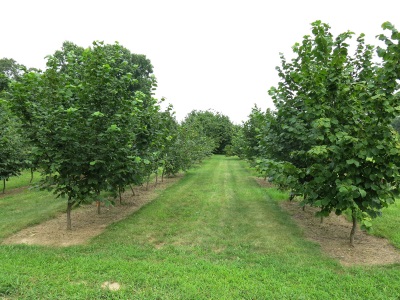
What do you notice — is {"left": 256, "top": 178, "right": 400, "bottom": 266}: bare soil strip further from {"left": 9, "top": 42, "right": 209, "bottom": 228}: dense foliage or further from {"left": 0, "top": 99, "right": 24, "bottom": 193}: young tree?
{"left": 0, "top": 99, "right": 24, "bottom": 193}: young tree

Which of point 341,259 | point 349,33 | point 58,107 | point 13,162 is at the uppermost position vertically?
point 349,33

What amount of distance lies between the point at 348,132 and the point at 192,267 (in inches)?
139

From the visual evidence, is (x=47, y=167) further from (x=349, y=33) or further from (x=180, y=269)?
(x=349, y=33)

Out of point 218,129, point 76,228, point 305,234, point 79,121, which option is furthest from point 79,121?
point 218,129

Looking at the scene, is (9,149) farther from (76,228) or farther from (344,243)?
(344,243)

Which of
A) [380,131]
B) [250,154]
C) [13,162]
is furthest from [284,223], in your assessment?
[13,162]

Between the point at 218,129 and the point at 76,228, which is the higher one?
the point at 218,129

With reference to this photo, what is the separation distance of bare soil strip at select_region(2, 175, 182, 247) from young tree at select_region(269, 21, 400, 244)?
182 inches

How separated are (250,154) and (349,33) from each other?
10.4 metres

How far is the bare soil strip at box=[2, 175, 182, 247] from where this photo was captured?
5516 millimetres

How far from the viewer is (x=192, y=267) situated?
13.8ft

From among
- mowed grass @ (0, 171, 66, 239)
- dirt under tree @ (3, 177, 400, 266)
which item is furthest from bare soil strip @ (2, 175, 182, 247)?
mowed grass @ (0, 171, 66, 239)

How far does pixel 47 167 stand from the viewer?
537 cm

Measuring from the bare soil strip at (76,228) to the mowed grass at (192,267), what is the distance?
0.38 m
